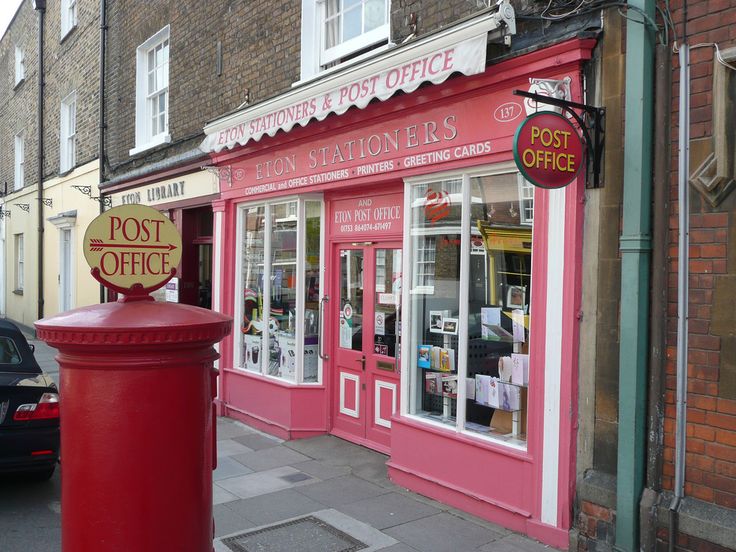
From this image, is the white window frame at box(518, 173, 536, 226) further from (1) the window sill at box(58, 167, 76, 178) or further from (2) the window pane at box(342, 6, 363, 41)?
(1) the window sill at box(58, 167, 76, 178)

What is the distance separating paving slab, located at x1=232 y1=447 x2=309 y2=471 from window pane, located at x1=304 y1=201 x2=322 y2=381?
97cm

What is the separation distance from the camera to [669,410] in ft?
13.4

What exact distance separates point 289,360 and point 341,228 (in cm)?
181

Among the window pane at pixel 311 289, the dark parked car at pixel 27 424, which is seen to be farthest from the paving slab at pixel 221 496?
the window pane at pixel 311 289

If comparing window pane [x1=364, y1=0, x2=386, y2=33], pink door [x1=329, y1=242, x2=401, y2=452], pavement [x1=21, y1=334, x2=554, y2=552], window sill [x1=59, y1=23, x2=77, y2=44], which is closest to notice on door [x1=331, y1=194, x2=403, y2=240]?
pink door [x1=329, y1=242, x2=401, y2=452]

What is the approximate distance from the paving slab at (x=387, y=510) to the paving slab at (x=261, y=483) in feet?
2.61

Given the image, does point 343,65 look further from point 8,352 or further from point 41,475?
point 41,475

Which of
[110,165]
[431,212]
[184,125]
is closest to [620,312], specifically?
[431,212]

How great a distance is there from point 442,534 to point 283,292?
13.4 ft

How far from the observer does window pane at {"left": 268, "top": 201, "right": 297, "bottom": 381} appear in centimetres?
801

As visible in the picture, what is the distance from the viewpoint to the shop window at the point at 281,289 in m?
7.81

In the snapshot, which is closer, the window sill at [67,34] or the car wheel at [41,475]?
the car wheel at [41,475]

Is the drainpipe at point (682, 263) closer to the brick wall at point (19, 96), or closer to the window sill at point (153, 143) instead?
the window sill at point (153, 143)

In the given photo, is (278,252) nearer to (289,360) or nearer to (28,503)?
(289,360)
